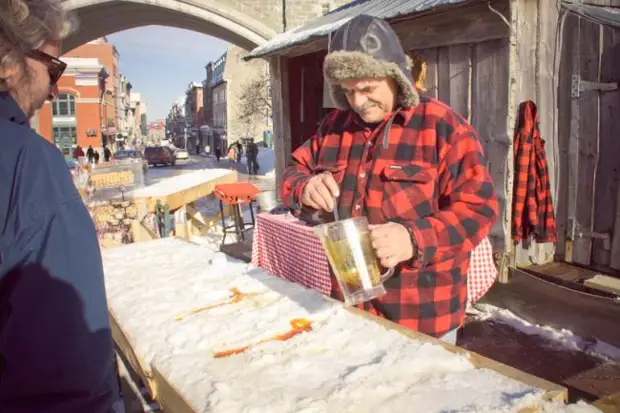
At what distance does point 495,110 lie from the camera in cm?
532

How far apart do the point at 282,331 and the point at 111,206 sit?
535 centimetres

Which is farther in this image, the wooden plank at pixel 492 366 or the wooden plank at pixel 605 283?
the wooden plank at pixel 605 283

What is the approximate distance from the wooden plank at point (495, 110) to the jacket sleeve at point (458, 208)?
352 cm

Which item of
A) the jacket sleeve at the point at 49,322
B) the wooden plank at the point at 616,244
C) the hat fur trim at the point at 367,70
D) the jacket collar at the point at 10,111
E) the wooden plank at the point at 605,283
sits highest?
the hat fur trim at the point at 367,70

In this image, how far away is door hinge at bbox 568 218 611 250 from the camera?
5.14 meters

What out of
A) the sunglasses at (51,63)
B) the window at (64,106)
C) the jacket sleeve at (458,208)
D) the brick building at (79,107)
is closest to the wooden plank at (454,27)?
the jacket sleeve at (458,208)

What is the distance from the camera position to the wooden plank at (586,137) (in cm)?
508

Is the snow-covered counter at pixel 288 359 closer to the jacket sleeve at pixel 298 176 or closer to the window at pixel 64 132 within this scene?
the jacket sleeve at pixel 298 176

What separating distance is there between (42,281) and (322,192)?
1175mm

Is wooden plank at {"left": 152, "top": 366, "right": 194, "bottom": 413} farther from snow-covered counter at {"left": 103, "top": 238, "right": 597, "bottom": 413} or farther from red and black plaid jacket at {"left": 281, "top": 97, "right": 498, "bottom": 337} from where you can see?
red and black plaid jacket at {"left": 281, "top": 97, "right": 498, "bottom": 337}

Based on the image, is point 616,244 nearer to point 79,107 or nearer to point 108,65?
point 79,107

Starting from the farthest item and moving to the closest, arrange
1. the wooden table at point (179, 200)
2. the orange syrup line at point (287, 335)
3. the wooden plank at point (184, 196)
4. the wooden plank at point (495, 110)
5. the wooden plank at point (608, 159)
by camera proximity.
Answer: the wooden plank at point (184, 196), the wooden table at point (179, 200), the wooden plank at point (495, 110), the wooden plank at point (608, 159), the orange syrup line at point (287, 335)

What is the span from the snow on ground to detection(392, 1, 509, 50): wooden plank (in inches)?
116

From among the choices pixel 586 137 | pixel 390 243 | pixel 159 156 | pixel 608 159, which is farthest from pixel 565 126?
pixel 159 156
